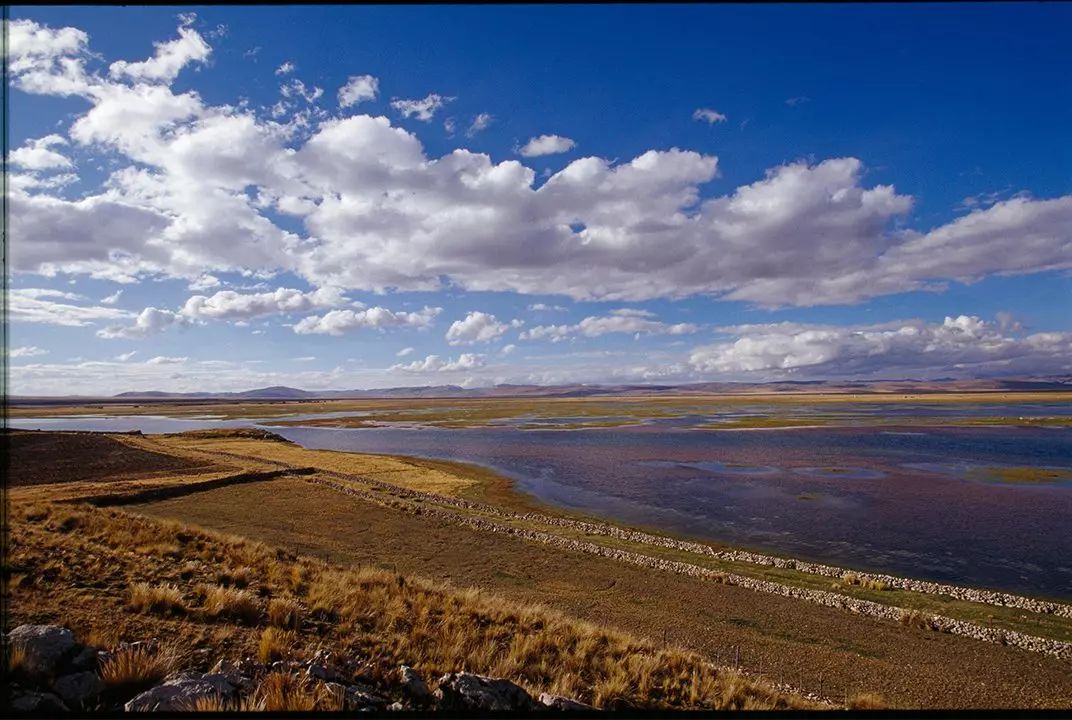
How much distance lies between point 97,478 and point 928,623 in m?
46.9

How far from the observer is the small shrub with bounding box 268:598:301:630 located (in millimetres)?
9477

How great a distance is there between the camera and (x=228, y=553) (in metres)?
14.8

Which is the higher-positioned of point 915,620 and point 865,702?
point 865,702

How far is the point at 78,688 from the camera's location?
5.87 m

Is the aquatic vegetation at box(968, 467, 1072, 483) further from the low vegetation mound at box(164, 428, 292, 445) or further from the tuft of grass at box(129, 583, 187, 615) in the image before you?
the low vegetation mound at box(164, 428, 292, 445)

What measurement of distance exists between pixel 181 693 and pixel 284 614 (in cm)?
407

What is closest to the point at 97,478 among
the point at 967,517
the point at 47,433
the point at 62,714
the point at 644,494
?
the point at 47,433

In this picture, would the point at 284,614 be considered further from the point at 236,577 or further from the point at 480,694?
the point at 480,694

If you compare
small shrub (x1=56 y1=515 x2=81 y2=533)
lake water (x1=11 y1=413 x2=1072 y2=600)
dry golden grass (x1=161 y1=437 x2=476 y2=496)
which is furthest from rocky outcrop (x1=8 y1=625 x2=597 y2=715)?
dry golden grass (x1=161 y1=437 x2=476 y2=496)

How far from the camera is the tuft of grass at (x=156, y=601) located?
29.3ft

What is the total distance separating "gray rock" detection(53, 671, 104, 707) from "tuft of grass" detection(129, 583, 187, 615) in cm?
319

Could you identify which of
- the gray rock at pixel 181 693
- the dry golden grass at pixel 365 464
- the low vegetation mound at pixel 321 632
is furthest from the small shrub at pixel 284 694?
the dry golden grass at pixel 365 464

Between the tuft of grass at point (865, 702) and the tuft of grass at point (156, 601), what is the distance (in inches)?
483

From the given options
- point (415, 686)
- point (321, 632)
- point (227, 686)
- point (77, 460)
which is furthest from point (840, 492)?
point (77, 460)
